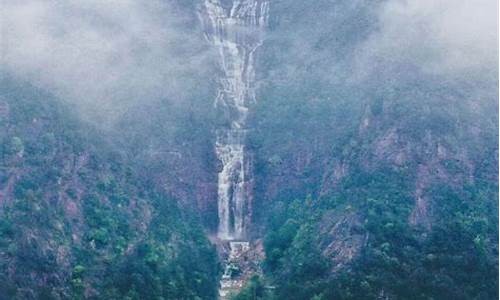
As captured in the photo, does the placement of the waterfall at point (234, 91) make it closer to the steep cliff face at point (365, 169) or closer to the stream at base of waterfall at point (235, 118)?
the stream at base of waterfall at point (235, 118)

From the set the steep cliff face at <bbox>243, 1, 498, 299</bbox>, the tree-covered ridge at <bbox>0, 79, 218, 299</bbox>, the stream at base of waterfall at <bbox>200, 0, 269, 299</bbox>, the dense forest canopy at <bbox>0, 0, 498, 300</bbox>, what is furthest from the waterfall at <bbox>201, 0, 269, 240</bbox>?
the tree-covered ridge at <bbox>0, 79, 218, 299</bbox>

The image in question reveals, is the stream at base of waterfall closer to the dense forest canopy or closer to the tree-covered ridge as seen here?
the dense forest canopy

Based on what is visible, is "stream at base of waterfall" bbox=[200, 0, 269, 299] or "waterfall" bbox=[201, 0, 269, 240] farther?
"waterfall" bbox=[201, 0, 269, 240]

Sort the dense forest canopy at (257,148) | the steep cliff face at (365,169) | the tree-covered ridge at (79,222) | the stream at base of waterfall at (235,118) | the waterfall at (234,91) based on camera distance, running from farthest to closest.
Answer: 1. the waterfall at (234,91)
2. the stream at base of waterfall at (235,118)
3. the steep cliff face at (365,169)
4. the dense forest canopy at (257,148)
5. the tree-covered ridge at (79,222)

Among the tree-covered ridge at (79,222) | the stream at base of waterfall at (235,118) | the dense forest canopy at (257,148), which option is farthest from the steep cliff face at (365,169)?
the tree-covered ridge at (79,222)

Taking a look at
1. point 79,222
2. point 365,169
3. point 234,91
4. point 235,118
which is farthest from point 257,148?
point 79,222

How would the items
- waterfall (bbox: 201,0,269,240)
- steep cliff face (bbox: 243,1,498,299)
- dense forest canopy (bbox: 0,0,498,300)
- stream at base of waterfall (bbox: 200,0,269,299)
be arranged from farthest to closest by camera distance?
waterfall (bbox: 201,0,269,240), stream at base of waterfall (bbox: 200,0,269,299), steep cliff face (bbox: 243,1,498,299), dense forest canopy (bbox: 0,0,498,300)
